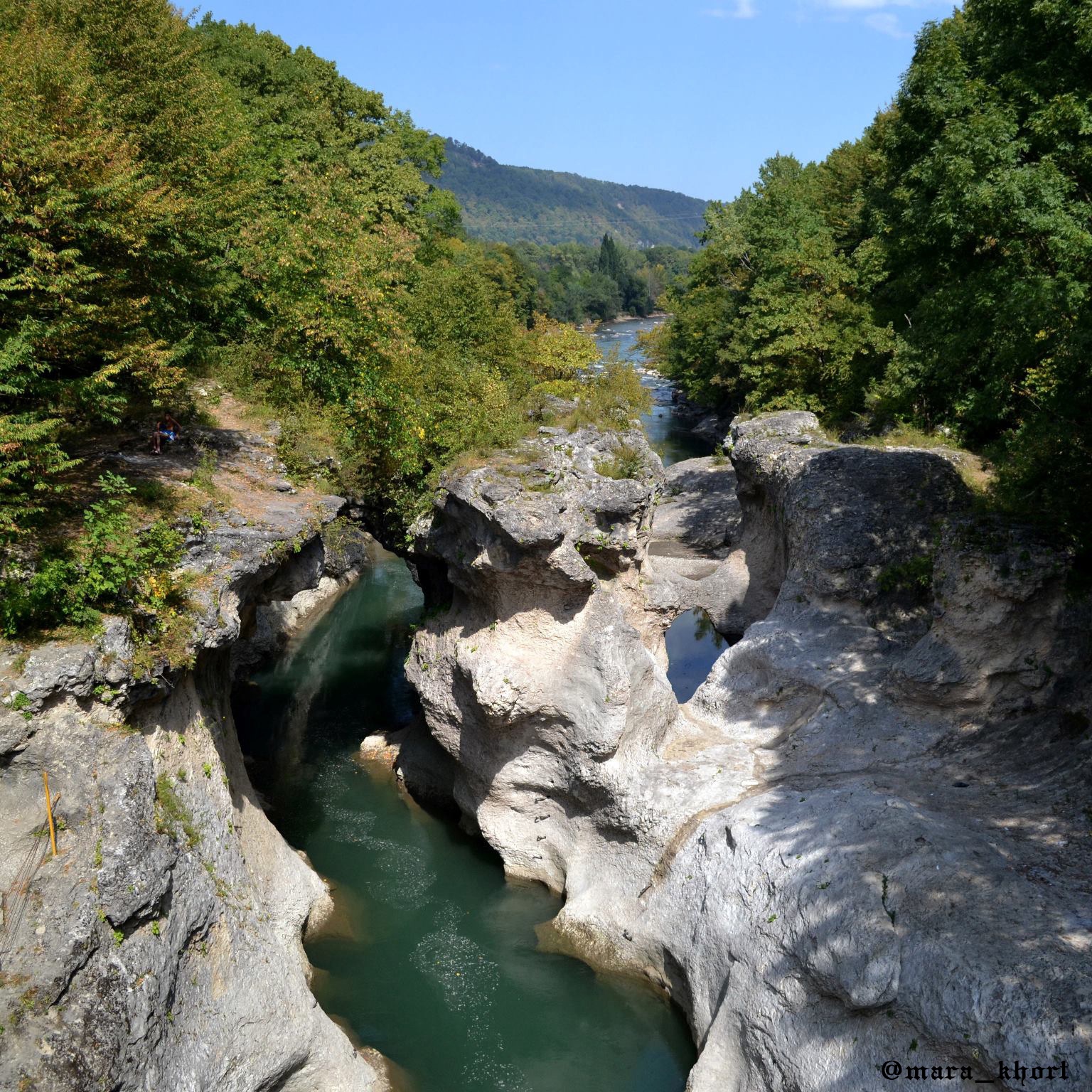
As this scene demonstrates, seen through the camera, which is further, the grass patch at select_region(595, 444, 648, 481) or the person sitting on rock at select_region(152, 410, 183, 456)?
the grass patch at select_region(595, 444, 648, 481)

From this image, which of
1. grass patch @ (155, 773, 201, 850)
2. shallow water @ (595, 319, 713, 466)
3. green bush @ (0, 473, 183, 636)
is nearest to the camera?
green bush @ (0, 473, 183, 636)

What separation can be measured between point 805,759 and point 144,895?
1147cm

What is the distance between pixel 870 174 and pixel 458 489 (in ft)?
118

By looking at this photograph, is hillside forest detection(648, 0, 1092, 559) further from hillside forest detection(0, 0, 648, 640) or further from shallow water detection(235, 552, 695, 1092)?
shallow water detection(235, 552, 695, 1092)

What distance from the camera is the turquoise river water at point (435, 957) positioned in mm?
14062

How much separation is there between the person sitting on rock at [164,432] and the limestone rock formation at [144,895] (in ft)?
8.15

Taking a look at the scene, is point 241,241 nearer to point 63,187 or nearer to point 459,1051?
point 63,187

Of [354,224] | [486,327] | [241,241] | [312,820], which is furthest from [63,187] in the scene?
[486,327]

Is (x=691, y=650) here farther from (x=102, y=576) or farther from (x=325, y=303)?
(x=102, y=576)

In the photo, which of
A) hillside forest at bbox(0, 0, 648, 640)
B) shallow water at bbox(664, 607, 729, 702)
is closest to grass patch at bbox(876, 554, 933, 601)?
hillside forest at bbox(0, 0, 648, 640)

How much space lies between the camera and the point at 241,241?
65.5ft

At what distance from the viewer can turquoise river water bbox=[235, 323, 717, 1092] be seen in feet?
46.1

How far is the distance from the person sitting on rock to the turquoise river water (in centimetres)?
874

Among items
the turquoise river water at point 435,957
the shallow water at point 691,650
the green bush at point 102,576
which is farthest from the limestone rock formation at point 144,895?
the shallow water at point 691,650
